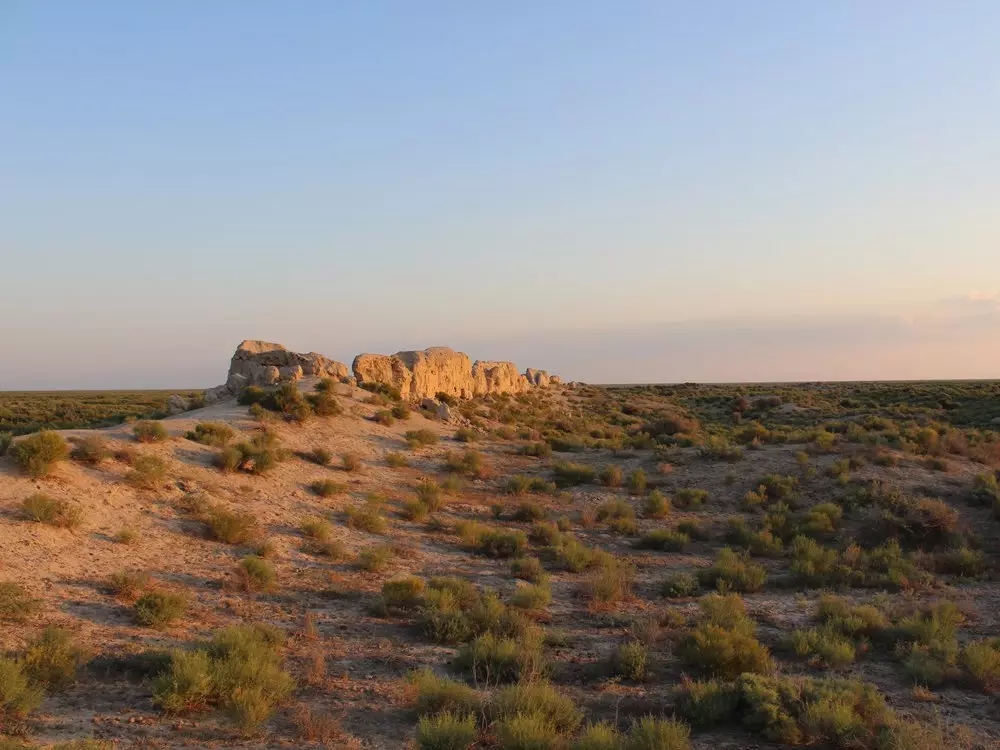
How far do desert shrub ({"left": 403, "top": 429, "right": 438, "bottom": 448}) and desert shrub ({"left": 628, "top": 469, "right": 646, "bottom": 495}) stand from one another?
6890 millimetres

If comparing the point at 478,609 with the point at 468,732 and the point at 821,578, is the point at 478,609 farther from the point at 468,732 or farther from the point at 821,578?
the point at 821,578

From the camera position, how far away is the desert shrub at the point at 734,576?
37.9 ft

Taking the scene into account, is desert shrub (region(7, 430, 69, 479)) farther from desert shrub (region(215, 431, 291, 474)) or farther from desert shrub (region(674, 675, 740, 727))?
desert shrub (region(674, 675, 740, 727))

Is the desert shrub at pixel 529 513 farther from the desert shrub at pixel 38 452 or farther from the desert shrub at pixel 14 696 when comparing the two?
the desert shrub at pixel 14 696

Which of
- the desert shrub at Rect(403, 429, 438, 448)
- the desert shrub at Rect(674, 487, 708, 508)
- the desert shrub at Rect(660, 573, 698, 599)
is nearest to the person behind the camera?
the desert shrub at Rect(660, 573, 698, 599)

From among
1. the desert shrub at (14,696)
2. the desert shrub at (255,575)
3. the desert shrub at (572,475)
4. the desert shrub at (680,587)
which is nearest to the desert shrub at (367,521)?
the desert shrub at (255,575)

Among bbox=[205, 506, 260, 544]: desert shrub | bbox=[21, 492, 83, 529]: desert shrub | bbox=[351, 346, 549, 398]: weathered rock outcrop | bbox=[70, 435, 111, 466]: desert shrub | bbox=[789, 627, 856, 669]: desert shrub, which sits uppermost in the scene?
bbox=[351, 346, 549, 398]: weathered rock outcrop

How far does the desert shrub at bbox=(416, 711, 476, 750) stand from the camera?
580 cm

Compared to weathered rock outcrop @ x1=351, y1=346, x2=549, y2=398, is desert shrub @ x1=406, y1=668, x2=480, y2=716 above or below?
below

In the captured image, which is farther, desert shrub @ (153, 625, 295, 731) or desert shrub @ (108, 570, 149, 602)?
desert shrub @ (108, 570, 149, 602)

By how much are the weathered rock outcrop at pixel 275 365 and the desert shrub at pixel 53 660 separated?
18.8 meters

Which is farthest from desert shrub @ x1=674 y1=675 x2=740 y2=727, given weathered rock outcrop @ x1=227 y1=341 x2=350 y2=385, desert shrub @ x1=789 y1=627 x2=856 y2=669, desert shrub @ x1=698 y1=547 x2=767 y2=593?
weathered rock outcrop @ x1=227 y1=341 x2=350 y2=385

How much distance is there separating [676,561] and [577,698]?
705 centimetres

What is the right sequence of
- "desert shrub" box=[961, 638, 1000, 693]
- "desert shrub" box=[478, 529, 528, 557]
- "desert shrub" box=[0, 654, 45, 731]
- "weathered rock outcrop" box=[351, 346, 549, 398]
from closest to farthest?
"desert shrub" box=[0, 654, 45, 731] → "desert shrub" box=[961, 638, 1000, 693] → "desert shrub" box=[478, 529, 528, 557] → "weathered rock outcrop" box=[351, 346, 549, 398]
